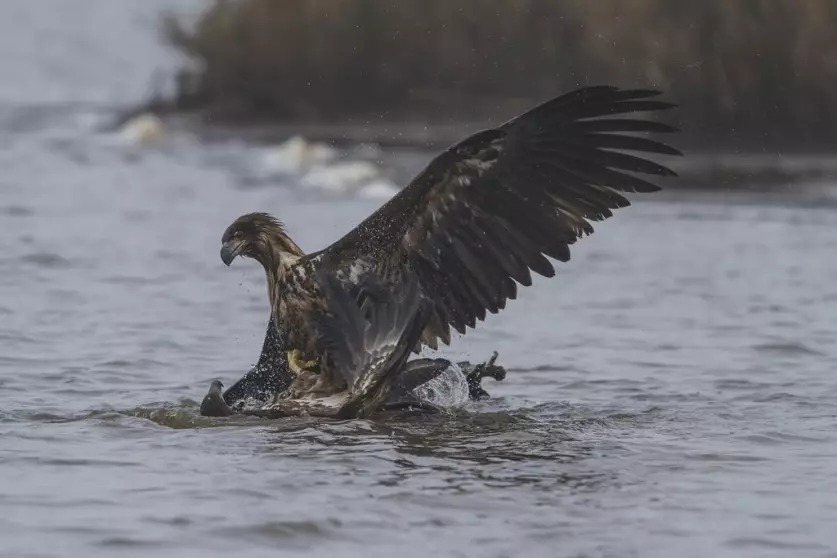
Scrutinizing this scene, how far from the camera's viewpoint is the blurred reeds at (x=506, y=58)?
892 inches

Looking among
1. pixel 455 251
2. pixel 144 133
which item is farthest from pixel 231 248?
pixel 144 133

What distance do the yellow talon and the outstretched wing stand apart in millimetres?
429

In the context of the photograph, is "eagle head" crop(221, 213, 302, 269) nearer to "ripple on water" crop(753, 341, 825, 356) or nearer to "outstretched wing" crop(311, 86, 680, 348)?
"outstretched wing" crop(311, 86, 680, 348)

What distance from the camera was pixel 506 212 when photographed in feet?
24.9

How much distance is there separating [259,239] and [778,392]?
2.60 m

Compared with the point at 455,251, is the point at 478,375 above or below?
below

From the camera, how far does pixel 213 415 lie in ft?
25.0

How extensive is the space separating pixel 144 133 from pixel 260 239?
1909cm

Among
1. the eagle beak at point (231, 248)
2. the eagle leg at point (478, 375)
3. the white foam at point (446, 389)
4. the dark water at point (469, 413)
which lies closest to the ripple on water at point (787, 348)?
the dark water at point (469, 413)

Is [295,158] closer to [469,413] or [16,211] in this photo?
[16,211]

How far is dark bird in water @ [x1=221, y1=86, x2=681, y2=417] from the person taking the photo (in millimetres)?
7445

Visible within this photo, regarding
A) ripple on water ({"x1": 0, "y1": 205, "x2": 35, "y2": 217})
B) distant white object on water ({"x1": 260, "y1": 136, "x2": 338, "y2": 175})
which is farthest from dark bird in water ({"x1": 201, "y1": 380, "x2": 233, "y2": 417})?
distant white object on water ({"x1": 260, "y1": 136, "x2": 338, "y2": 175})

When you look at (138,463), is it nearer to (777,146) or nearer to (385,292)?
(385,292)

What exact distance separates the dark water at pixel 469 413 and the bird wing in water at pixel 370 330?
7.8 inches
